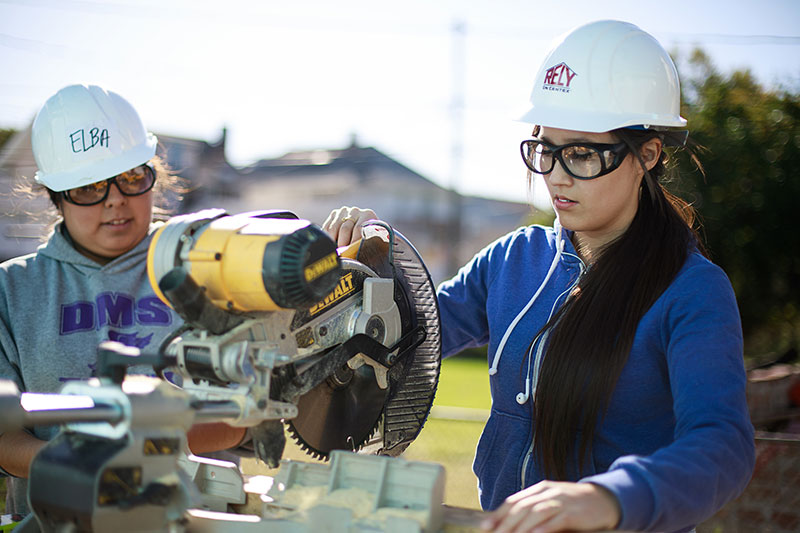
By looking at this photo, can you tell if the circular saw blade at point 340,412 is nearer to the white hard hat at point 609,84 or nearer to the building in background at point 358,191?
the white hard hat at point 609,84

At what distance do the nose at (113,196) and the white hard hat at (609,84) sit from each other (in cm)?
136

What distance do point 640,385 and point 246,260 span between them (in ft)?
3.32

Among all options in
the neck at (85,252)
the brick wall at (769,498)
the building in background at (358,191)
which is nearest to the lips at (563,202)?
the neck at (85,252)

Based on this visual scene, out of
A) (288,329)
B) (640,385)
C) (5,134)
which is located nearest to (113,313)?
(288,329)

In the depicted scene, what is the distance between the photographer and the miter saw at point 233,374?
1.34 metres

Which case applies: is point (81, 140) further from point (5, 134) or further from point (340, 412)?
point (5, 134)

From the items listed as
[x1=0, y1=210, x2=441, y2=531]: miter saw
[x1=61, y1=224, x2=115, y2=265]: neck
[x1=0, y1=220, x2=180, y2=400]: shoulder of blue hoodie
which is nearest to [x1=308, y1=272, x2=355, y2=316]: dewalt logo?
[x1=0, y1=210, x2=441, y2=531]: miter saw

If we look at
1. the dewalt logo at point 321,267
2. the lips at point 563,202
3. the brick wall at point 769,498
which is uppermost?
the lips at point 563,202

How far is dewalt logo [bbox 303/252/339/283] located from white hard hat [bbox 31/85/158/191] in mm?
1164

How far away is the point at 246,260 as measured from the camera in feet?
5.01

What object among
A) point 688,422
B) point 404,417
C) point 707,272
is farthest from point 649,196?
point 404,417

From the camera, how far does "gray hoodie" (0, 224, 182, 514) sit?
2.35 m

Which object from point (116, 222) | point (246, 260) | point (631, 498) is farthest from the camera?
point (116, 222)

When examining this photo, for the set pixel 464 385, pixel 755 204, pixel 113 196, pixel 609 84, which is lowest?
pixel 464 385
